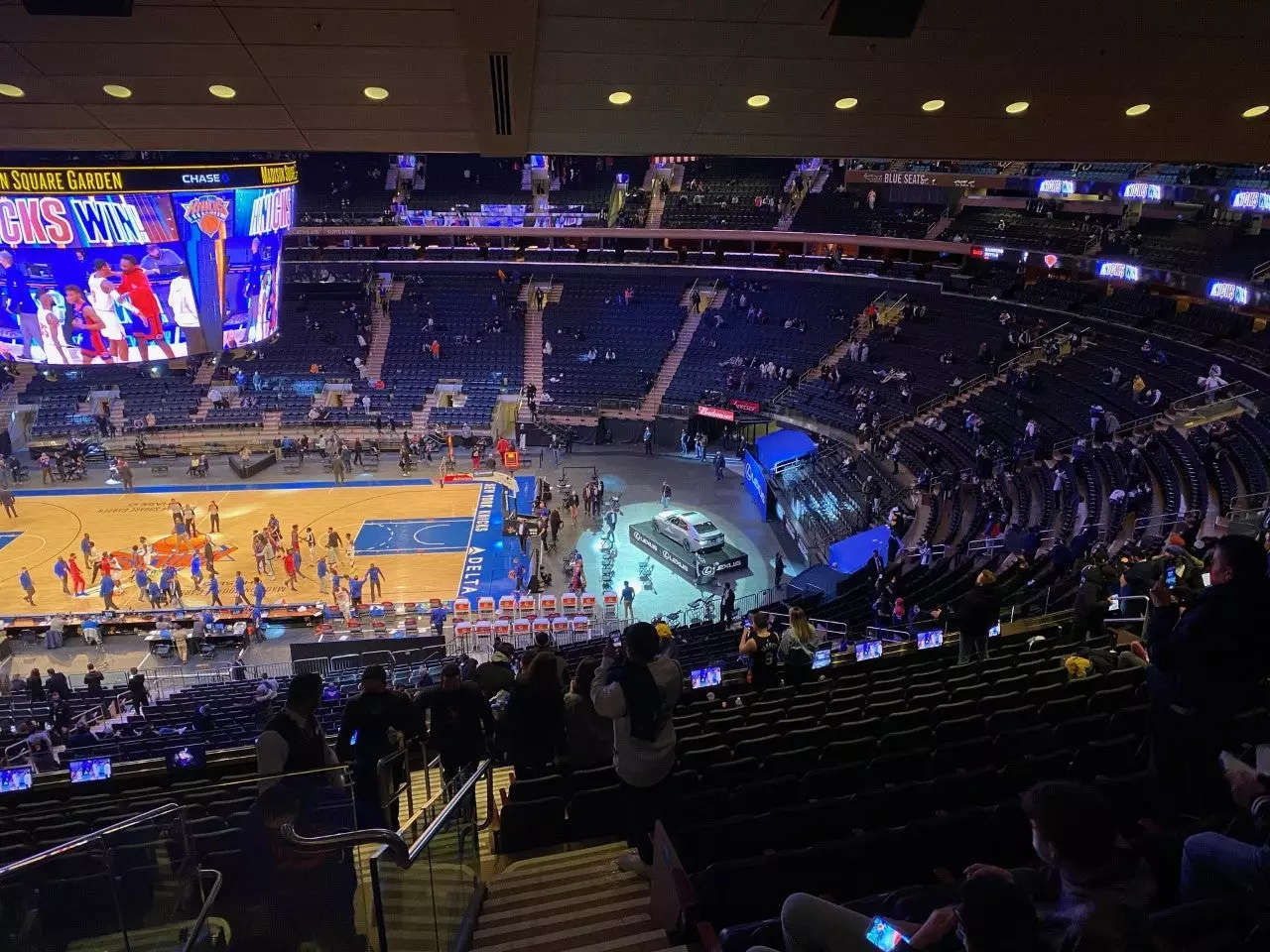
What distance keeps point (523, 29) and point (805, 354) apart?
114 feet

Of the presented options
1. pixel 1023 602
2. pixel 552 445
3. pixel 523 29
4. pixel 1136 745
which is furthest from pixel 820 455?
pixel 523 29

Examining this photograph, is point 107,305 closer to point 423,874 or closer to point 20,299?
point 20,299

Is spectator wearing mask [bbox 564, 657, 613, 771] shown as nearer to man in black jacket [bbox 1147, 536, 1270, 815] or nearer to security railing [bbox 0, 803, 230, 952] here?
security railing [bbox 0, 803, 230, 952]

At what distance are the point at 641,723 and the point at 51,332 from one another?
20124mm

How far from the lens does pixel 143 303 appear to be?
19984 mm

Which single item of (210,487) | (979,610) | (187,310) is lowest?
(210,487)

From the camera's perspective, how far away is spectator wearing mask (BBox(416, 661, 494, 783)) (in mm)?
6848

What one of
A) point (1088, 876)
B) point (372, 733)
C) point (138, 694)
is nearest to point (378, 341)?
A: point (138, 694)

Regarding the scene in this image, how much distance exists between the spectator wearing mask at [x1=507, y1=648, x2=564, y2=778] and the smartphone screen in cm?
376

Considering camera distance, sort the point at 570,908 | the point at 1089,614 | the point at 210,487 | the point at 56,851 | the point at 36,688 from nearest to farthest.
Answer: the point at 56,851, the point at 570,908, the point at 1089,614, the point at 36,688, the point at 210,487

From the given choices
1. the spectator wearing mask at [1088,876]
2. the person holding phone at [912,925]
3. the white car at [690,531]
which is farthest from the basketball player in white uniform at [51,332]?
the spectator wearing mask at [1088,876]

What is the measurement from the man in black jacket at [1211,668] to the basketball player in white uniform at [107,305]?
21.3 meters

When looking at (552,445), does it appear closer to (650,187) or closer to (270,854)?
(650,187)

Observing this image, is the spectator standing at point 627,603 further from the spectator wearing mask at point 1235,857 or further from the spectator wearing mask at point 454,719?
the spectator wearing mask at point 1235,857
